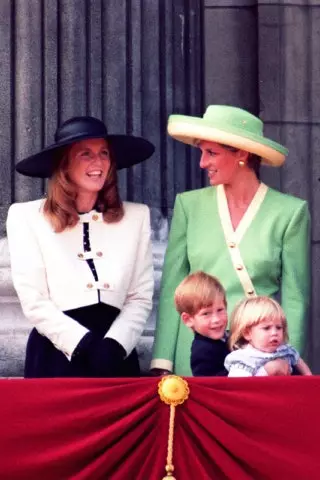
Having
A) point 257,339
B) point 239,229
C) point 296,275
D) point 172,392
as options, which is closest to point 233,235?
point 239,229

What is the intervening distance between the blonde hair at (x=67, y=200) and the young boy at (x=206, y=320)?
65 cm

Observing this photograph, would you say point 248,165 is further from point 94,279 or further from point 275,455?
point 275,455

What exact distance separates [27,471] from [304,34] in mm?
4034

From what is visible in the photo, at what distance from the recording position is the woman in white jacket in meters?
6.89

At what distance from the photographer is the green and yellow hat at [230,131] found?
7.13 m

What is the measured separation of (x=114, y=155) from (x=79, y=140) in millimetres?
236

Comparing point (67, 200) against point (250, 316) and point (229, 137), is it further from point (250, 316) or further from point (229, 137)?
point (250, 316)

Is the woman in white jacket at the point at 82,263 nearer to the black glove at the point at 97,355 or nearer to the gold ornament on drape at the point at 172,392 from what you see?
the black glove at the point at 97,355

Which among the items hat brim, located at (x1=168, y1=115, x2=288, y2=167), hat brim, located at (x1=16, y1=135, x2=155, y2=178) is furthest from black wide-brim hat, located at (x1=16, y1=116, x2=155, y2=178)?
hat brim, located at (x1=168, y1=115, x2=288, y2=167)

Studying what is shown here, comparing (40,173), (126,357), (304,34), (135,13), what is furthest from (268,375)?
(304,34)

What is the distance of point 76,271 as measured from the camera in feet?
23.1

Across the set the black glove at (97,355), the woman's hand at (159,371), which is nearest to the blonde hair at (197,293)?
the black glove at (97,355)

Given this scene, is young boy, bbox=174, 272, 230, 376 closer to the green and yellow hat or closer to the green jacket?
the green jacket

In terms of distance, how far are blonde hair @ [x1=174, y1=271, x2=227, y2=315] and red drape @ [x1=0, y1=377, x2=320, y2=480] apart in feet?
2.00
